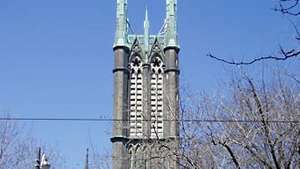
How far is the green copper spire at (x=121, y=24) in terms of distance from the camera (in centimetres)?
5210

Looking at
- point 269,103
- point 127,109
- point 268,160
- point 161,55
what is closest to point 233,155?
point 268,160

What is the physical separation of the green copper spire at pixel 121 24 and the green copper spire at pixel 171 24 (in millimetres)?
3171

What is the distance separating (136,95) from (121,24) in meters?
5.74

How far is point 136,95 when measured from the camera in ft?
167

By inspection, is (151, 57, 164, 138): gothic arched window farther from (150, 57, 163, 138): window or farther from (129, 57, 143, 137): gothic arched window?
(129, 57, 143, 137): gothic arched window

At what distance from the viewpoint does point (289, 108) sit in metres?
16.4

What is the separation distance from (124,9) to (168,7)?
3325mm

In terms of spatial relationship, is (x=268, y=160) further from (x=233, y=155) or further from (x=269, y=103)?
(x=269, y=103)

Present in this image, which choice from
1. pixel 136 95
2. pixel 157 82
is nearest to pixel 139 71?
pixel 157 82

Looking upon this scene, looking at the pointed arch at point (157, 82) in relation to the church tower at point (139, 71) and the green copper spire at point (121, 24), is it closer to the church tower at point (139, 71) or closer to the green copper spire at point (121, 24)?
the church tower at point (139, 71)

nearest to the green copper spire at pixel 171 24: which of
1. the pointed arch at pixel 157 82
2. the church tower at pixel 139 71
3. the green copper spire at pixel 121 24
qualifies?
the church tower at pixel 139 71

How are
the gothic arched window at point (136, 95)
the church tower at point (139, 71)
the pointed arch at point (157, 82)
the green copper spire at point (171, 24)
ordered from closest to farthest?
the church tower at point (139, 71), the gothic arched window at point (136, 95), the pointed arch at point (157, 82), the green copper spire at point (171, 24)

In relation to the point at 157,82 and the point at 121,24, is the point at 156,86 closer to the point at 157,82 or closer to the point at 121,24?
the point at 157,82

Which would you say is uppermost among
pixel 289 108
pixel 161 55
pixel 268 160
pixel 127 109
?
pixel 161 55
